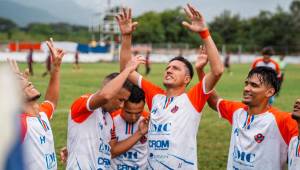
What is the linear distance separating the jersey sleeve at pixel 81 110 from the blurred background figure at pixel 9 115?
10.2 feet

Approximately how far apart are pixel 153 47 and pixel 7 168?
234 ft

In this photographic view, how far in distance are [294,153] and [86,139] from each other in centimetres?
193

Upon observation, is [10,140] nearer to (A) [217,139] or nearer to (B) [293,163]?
(B) [293,163]

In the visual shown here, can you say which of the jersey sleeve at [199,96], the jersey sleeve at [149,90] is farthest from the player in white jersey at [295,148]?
the jersey sleeve at [149,90]

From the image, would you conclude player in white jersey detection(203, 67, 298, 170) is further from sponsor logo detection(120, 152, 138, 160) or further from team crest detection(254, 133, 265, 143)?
sponsor logo detection(120, 152, 138, 160)

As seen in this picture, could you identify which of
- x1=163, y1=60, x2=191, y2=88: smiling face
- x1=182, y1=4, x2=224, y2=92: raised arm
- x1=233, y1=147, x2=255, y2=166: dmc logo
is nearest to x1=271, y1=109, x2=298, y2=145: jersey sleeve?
x1=233, y1=147, x2=255, y2=166: dmc logo

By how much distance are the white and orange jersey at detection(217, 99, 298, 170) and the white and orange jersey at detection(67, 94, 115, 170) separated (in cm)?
129

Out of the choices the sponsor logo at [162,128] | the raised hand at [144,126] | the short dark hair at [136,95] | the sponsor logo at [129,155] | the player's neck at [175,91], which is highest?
the player's neck at [175,91]

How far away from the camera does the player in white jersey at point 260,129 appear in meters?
4.16

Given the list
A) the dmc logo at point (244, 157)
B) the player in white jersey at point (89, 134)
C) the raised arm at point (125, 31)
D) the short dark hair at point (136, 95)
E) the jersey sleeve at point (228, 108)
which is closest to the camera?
the dmc logo at point (244, 157)

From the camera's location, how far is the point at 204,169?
24.4ft

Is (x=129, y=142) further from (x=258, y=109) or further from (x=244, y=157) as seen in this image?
(x=258, y=109)

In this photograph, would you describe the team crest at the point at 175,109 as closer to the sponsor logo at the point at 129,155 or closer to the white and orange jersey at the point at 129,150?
the white and orange jersey at the point at 129,150

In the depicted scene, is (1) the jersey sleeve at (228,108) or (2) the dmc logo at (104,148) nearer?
(2) the dmc logo at (104,148)
